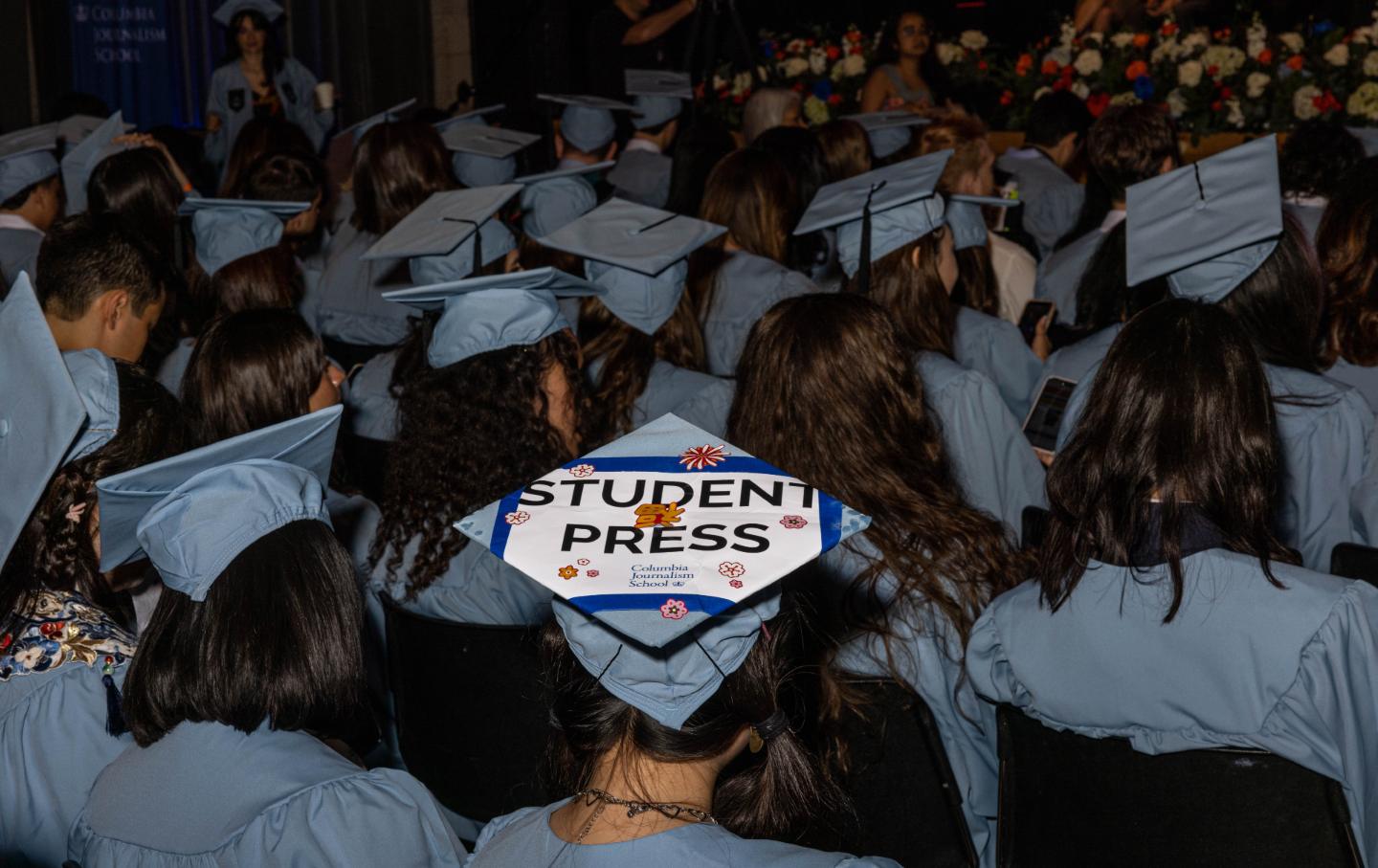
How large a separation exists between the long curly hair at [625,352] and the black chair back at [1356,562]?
173 centimetres

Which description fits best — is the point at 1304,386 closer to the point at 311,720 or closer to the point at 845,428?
the point at 845,428

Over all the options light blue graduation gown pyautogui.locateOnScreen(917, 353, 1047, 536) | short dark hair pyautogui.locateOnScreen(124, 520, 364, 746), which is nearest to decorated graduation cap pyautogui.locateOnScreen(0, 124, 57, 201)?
light blue graduation gown pyautogui.locateOnScreen(917, 353, 1047, 536)

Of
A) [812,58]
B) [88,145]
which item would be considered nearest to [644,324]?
[88,145]

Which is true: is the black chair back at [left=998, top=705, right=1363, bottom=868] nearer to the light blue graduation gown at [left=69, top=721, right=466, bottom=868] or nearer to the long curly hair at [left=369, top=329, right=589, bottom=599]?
the light blue graduation gown at [left=69, top=721, right=466, bottom=868]

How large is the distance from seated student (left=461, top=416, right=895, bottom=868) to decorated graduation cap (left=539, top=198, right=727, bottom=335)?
7.07ft

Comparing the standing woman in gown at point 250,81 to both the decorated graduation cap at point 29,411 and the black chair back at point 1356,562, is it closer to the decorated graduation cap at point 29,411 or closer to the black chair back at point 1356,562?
the decorated graduation cap at point 29,411

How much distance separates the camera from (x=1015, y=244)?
192 inches

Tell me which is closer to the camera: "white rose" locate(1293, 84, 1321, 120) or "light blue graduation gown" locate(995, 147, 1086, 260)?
"light blue graduation gown" locate(995, 147, 1086, 260)

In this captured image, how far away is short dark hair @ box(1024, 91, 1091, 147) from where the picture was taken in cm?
616

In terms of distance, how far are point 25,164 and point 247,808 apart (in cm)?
446

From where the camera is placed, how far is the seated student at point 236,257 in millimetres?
3961

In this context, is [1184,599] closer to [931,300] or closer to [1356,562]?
[1356,562]

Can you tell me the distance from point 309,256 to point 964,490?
146 inches

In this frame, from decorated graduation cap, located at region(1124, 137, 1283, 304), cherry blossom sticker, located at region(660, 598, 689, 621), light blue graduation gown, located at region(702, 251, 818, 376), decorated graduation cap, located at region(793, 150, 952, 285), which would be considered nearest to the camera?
cherry blossom sticker, located at region(660, 598, 689, 621)
